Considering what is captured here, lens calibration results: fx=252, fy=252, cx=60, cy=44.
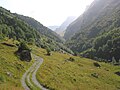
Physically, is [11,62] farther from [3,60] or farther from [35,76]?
[35,76]

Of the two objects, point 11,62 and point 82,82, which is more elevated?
point 11,62

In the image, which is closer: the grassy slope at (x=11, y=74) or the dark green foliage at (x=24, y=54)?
the grassy slope at (x=11, y=74)

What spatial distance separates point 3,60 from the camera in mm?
84688

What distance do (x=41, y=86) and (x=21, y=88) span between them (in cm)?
1108

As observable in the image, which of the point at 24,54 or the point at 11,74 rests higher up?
the point at 24,54

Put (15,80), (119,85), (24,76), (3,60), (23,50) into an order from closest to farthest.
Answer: (15,80)
(24,76)
(3,60)
(23,50)
(119,85)

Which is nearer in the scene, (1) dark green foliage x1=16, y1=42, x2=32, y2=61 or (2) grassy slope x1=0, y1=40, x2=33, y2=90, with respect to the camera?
(2) grassy slope x1=0, y1=40, x2=33, y2=90

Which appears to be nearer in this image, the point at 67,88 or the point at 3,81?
the point at 3,81

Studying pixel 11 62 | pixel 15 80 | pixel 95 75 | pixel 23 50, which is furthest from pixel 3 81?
pixel 95 75

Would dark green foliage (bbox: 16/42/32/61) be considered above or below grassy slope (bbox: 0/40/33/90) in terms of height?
above

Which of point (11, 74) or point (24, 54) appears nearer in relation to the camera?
point (11, 74)

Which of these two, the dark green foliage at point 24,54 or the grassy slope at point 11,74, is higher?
the dark green foliage at point 24,54

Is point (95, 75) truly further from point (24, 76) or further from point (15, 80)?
point (15, 80)

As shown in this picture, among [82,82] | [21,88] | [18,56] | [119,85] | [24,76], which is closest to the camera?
[21,88]
